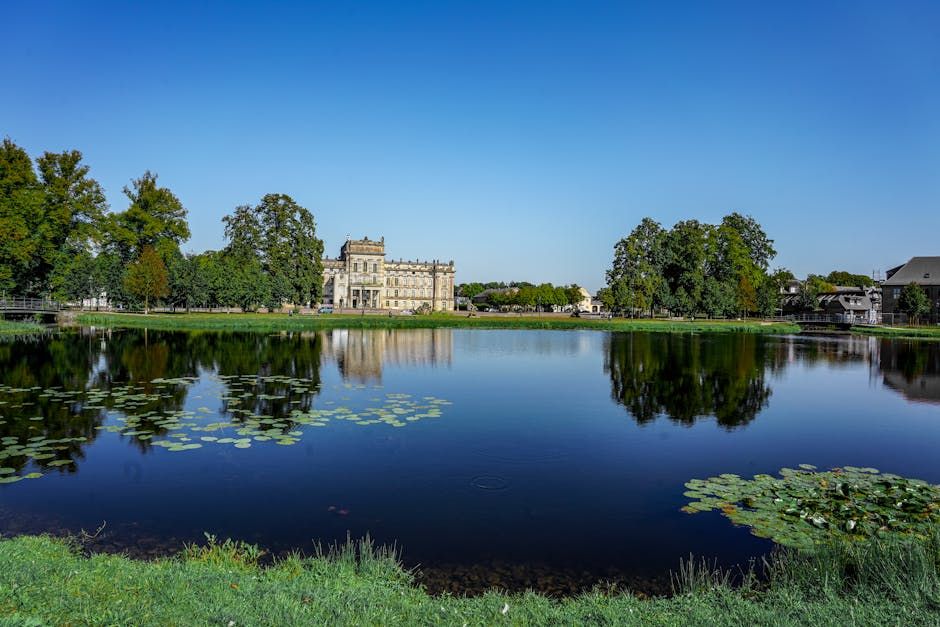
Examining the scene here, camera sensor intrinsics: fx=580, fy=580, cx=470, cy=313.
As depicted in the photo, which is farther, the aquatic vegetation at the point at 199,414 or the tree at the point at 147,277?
the tree at the point at 147,277

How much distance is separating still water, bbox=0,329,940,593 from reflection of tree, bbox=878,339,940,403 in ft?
1.10

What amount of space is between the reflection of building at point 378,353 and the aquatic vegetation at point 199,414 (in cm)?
421

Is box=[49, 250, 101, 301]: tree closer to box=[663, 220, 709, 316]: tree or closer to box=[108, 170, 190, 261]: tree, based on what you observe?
box=[108, 170, 190, 261]: tree

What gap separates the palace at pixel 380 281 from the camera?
112 meters

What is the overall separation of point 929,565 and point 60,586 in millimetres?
8498

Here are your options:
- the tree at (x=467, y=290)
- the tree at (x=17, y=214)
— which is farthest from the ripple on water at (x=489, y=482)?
the tree at (x=467, y=290)

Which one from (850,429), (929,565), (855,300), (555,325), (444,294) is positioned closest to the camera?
(929,565)

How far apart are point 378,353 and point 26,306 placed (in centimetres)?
3676

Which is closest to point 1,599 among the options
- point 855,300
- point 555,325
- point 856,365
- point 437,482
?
point 437,482

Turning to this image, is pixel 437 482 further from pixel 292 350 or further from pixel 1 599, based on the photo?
pixel 292 350

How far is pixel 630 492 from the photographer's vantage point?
9.90 m

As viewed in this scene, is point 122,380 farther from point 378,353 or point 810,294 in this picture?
point 810,294

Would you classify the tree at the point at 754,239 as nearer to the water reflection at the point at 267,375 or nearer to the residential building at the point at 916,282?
the residential building at the point at 916,282

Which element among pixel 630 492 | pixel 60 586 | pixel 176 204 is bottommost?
pixel 630 492
